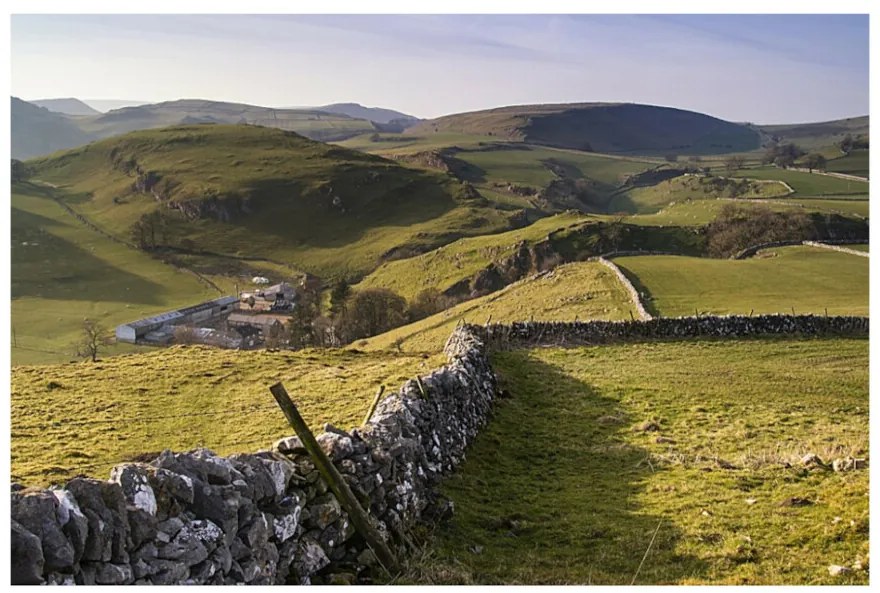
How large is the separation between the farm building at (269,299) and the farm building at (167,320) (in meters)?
2.11

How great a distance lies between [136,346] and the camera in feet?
310

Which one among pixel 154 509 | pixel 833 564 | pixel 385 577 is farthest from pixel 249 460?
pixel 833 564

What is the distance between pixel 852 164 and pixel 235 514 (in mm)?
210367

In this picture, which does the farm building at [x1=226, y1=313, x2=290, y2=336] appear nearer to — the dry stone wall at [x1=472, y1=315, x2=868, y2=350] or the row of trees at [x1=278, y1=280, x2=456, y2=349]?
the row of trees at [x1=278, y1=280, x2=456, y2=349]

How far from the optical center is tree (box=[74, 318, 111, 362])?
84.2 metres

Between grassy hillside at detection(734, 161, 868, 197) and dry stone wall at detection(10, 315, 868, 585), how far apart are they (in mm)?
147853

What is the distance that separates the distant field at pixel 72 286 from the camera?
333 feet

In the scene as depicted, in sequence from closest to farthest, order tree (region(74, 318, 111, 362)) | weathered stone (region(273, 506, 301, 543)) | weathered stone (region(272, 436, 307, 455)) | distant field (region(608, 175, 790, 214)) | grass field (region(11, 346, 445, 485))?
1. weathered stone (region(273, 506, 301, 543))
2. weathered stone (region(272, 436, 307, 455))
3. grass field (region(11, 346, 445, 485))
4. tree (region(74, 318, 111, 362))
5. distant field (region(608, 175, 790, 214))

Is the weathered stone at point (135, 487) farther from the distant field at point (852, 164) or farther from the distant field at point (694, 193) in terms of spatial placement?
the distant field at point (852, 164)

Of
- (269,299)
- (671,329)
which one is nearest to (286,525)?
(671,329)

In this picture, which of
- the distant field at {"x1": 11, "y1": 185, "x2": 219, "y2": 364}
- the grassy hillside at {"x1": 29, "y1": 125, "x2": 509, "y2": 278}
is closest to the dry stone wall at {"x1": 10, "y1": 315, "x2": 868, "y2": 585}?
the distant field at {"x1": 11, "y1": 185, "x2": 219, "y2": 364}

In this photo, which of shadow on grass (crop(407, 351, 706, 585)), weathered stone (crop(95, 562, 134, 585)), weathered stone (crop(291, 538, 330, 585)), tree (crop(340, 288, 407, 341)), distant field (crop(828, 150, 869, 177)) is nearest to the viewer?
weathered stone (crop(95, 562, 134, 585))

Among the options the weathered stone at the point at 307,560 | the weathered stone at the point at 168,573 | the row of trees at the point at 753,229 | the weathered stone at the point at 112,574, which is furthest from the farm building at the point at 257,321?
the weathered stone at the point at 112,574

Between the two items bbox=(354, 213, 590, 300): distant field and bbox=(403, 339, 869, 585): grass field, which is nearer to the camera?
bbox=(403, 339, 869, 585): grass field
